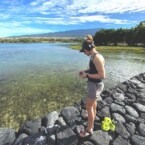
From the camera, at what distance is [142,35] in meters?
101

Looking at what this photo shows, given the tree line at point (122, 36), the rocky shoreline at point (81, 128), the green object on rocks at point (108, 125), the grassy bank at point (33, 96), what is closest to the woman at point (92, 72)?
the rocky shoreline at point (81, 128)

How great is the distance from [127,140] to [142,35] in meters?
96.9

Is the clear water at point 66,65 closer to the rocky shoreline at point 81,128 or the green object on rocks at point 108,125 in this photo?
the rocky shoreline at point 81,128

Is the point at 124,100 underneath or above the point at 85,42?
underneath

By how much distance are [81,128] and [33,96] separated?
8.55 meters

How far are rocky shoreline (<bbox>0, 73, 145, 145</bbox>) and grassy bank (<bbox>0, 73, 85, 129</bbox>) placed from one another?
2.71m

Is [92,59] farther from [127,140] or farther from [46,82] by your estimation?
[46,82]

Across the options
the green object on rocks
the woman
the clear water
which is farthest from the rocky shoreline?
the clear water

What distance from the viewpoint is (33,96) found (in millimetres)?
17484

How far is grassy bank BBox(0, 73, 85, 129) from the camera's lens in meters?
13.8

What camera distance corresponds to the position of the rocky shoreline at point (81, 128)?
887 cm

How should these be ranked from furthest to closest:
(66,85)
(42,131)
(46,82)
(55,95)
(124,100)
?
(46,82), (66,85), (55,95), (124,100), (42,131)

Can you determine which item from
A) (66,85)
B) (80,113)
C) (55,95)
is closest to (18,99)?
(55,95)

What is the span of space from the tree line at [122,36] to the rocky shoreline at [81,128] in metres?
93.9
